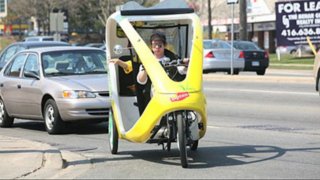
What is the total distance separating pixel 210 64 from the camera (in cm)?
2720

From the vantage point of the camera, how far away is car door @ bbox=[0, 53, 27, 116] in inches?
520

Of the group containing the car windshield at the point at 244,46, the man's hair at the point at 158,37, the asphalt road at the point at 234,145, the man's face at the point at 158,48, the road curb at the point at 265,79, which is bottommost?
the road curb at the point at 265,79

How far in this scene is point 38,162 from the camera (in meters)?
8.64

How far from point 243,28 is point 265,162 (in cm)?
3192

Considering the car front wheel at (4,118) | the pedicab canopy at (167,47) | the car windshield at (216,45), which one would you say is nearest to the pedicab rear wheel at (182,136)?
the pedicab canopy at (167,47)

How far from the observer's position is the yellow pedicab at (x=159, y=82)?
7984mm

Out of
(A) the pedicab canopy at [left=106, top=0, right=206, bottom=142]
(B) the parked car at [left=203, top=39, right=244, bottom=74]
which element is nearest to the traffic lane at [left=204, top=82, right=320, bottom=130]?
(A) the pedicab canopy at [left=106, top=0, right=206, bottom=142]

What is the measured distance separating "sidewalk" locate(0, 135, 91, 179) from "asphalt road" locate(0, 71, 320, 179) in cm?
23

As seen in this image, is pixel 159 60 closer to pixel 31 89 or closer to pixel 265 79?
pixel 31 89

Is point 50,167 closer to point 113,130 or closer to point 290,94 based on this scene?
point 113,130

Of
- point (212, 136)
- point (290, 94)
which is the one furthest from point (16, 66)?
point (290, 94)

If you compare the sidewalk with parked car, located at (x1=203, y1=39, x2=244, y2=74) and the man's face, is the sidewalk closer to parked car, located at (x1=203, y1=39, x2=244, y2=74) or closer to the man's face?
the man's face

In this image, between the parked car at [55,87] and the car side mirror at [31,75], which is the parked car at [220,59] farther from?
the car side mirror at [31,75]

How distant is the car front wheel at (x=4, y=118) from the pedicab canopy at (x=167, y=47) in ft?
16.4
